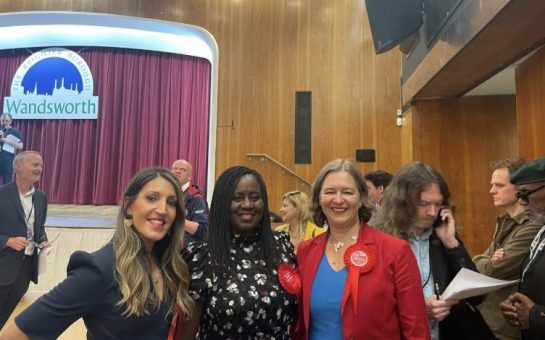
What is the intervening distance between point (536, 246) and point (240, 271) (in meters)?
1.27

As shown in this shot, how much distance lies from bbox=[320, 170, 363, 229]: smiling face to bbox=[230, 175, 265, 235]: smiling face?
24 centimetres

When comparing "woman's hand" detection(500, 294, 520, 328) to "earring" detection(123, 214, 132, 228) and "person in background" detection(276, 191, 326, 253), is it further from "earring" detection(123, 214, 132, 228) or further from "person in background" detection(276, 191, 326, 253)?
"person in background" detection(276, 191, 326, 253)

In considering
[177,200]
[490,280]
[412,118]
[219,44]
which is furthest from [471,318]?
[219,44]

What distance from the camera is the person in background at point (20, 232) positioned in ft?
9.31

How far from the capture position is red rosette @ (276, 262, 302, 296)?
138 centimetres

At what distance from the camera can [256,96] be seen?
6.70 m

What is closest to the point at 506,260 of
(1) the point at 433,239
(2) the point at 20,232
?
(1) the point at 433,239

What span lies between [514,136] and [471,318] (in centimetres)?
409

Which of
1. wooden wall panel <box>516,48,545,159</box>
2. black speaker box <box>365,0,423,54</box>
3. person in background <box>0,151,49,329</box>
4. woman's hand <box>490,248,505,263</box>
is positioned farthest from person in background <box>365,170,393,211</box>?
person in background <box>0,151,49,329</box>

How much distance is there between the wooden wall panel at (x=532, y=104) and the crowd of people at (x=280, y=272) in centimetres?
165

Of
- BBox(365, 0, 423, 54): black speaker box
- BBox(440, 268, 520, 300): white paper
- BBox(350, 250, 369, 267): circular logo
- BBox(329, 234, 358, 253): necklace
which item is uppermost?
BBox(365, 0, 423, 54): black speaker box

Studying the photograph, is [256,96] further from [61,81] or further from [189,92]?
[61,81]

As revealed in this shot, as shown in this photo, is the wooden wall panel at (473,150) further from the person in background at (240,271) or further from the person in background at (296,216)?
the person in background at (240,271)

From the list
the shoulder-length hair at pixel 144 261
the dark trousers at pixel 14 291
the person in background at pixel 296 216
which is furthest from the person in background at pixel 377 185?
the dark trousers at pixel 14 291
